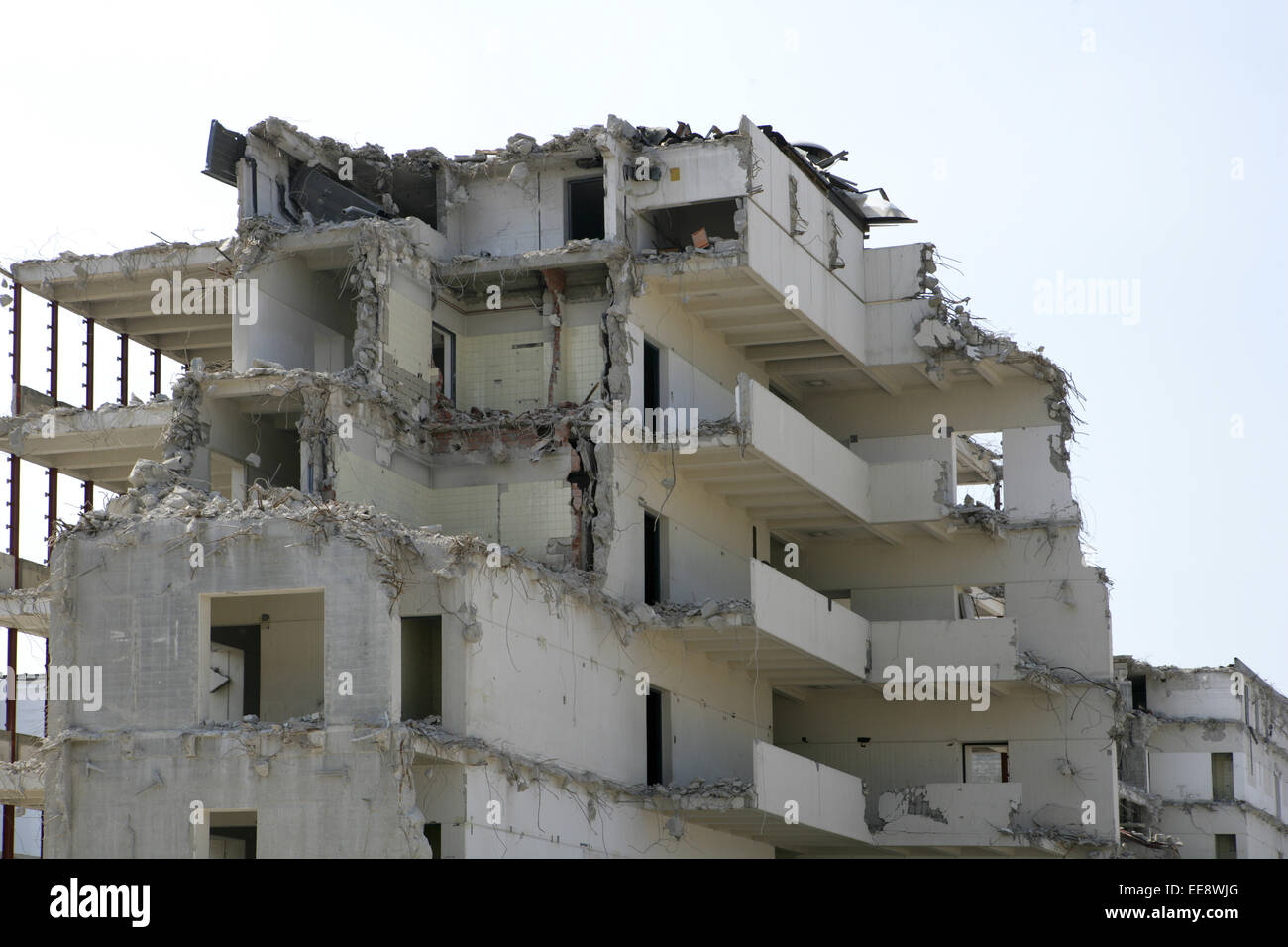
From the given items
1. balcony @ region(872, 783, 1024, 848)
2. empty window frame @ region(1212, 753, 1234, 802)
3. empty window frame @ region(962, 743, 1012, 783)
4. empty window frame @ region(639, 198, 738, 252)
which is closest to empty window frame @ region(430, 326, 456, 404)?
empty window frame @ region(639, 198, 738, 252)

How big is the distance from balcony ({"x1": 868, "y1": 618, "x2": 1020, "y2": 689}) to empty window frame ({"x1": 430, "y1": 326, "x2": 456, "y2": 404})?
10858 mm

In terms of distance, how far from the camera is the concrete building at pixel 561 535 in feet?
104

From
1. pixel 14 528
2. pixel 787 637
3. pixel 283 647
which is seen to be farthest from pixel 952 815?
pixel 14 528

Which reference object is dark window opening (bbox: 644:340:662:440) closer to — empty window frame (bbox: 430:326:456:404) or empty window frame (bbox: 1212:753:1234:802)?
empty window frame (bbox: 430:326:456:404)

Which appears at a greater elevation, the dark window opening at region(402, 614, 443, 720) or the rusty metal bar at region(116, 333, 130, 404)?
the rusty metal bar at region(116, 333, 130, 404)

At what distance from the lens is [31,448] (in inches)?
1656

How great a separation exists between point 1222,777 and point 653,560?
1235 inches

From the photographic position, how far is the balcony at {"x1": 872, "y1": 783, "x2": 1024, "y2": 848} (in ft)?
145

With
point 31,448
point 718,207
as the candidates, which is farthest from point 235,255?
point 718,207

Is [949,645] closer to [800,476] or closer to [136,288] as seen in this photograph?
[800,476]

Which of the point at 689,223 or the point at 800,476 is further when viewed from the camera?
the point at 689,223

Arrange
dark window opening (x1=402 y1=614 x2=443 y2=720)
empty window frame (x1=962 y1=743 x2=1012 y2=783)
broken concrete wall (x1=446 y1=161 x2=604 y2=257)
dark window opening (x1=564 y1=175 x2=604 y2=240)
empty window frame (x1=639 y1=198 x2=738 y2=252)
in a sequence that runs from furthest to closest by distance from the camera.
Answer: empty window frame (x1=962 y1=743 x2=1012 y2=783), empty window frame (x1=639 y1=198 x2=738 y2=252), dark window opening (x1=564 y1=175 x2=604 y2=240), broken concrete wall (x1=446 y1=161 x2=604 y2=257), dark window opening (x1=402 y1=614 x2=443 y2=720)

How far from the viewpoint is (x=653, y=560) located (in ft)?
132
